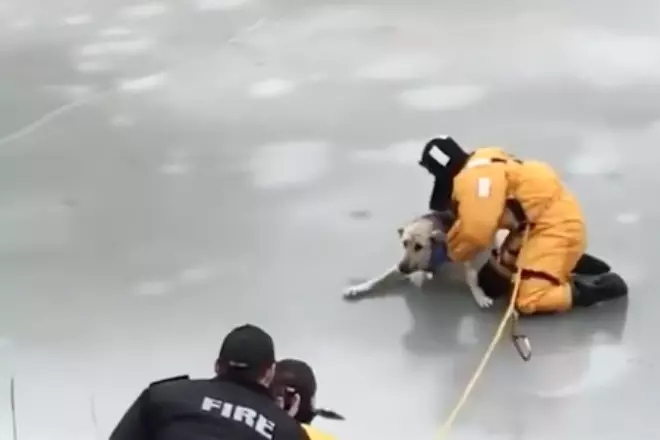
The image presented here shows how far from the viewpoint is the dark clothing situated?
2.17 metres

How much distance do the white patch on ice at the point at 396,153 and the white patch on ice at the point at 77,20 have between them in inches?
92.5

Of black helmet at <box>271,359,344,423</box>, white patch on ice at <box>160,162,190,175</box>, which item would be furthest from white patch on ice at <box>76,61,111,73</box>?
black helmet at <box>271,359,344,423</box>

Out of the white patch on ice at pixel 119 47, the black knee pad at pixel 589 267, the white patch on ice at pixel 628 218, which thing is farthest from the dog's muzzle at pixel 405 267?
the white patch on ice at pixel 119 47

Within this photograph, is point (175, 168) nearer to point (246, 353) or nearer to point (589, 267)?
point (589, 267)

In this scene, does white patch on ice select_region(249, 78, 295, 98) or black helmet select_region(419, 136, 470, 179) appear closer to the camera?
black helmet select_region(419, 136, 470, 179)

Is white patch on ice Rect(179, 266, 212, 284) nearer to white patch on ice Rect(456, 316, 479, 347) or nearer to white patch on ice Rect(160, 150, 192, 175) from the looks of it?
white patch on ice Rect(160, 150, 192, 175)

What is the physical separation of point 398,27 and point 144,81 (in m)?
1.43

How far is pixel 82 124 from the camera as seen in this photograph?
16.6ft

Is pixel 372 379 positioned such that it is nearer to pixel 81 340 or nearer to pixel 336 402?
pixel 336 402

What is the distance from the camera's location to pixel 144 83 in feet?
17.9

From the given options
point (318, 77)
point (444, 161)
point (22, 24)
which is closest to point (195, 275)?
point (444, 161)

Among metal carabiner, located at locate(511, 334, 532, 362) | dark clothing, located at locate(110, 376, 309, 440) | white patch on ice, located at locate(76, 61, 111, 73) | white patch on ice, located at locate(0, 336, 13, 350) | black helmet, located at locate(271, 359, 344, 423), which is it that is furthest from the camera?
white patch on ice, located at locate(76, 61, 111, 73)

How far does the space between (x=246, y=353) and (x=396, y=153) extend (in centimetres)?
252

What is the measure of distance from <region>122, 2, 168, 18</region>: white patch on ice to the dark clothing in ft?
14.6
